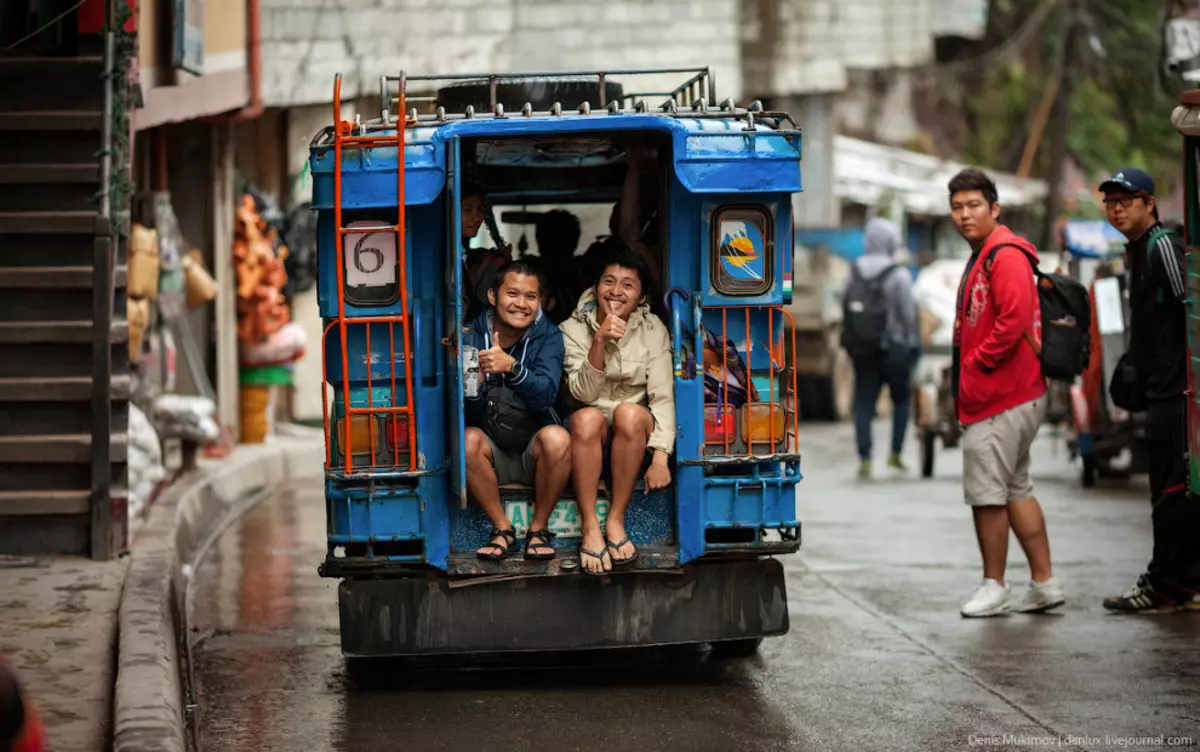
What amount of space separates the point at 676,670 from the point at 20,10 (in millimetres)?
7351

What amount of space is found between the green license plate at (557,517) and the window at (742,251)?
3.38 ft

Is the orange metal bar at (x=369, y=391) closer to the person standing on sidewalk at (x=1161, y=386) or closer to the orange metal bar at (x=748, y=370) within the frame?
the orange metal bar at (x=748, y=370)

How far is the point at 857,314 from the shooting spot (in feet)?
55.4

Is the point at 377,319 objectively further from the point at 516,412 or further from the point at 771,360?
the point at 771,360

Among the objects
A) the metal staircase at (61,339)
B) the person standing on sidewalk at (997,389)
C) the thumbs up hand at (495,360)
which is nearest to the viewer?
the thumbs up hand at (495,360)

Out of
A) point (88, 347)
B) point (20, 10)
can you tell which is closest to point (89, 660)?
point (88, 347)

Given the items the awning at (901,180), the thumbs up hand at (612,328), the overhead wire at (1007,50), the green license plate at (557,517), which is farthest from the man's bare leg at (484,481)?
the overhead wire at (1007,50)

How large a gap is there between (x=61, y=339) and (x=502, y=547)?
4.01 meters

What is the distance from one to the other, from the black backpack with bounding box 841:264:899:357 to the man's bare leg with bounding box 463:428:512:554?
30.3 ft

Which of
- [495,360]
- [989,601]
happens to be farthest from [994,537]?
[495,360]

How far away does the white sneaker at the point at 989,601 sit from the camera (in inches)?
383

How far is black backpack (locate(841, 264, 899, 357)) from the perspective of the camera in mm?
16828

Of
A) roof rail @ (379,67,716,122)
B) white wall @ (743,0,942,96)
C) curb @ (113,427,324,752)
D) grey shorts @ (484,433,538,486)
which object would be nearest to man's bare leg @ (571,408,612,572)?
grey shorts @ (484,433,538,486)

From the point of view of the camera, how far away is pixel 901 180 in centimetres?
3747
